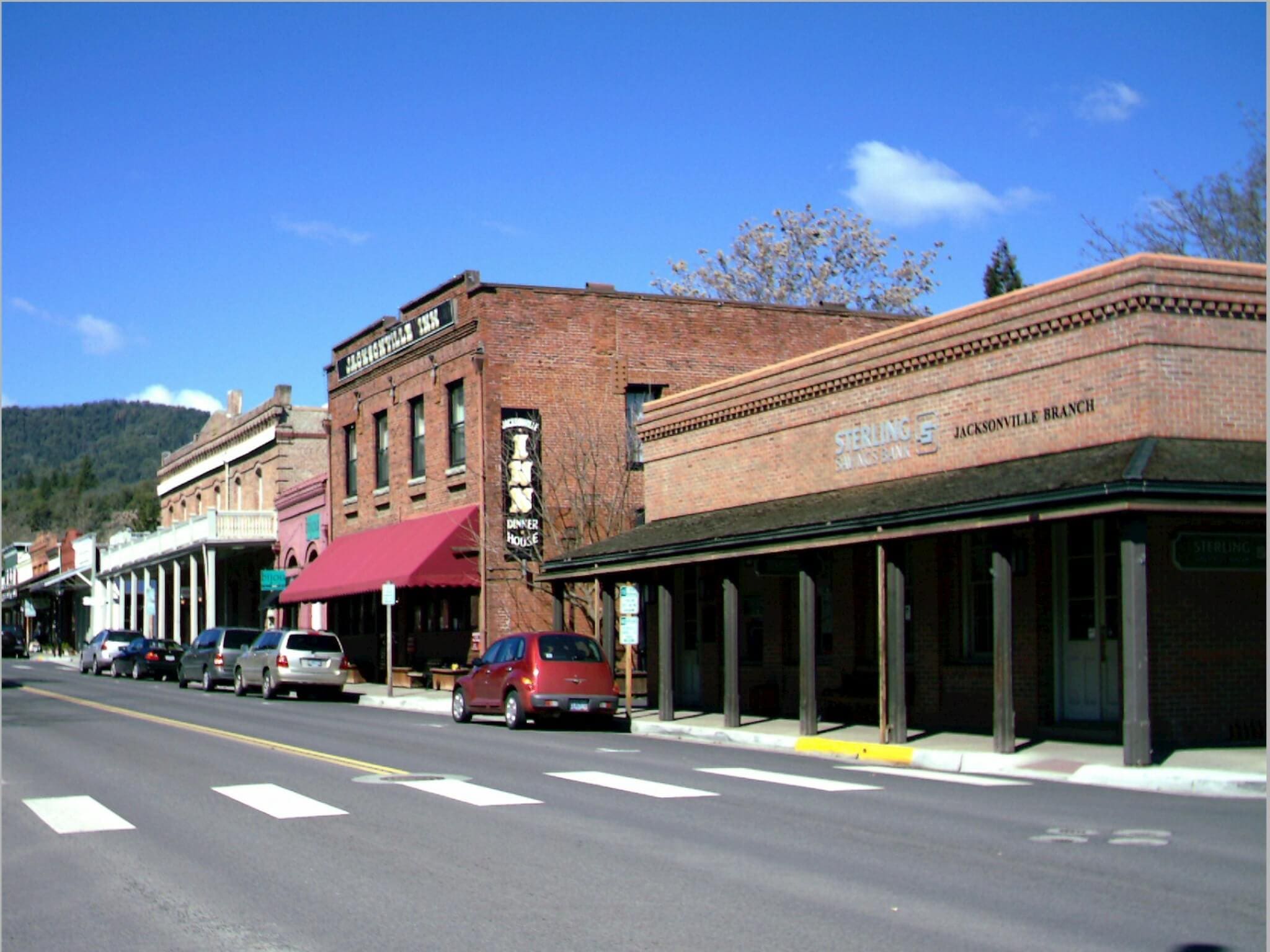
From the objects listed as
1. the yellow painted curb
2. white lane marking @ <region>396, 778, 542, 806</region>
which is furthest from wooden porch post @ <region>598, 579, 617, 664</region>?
white lane marking @ <region>396, 778, 542, 806</region>

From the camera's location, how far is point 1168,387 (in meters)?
18.6

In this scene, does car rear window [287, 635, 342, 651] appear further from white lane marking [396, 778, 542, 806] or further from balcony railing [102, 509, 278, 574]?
white lane marking [396, 778, 542, 806]

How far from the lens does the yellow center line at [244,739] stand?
1817cm

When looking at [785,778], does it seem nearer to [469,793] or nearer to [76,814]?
[469,793]

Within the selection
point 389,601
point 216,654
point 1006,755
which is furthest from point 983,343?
point 216,654

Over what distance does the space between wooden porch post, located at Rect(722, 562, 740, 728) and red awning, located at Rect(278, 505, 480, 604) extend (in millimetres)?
12481

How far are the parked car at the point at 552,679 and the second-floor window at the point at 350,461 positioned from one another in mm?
20932

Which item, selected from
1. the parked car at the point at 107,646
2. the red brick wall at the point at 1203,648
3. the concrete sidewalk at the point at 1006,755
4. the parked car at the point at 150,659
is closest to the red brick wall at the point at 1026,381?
the red brick wall at the point at 1203,648

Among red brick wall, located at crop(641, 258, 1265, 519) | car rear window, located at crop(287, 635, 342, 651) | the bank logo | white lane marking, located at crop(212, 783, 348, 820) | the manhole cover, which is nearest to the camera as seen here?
Answer: white lane marking, located at crop(212, 783, 348, 820)

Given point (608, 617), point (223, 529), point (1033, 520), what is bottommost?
point (608, 617)

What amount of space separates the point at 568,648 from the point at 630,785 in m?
8.87

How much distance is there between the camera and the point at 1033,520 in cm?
1764

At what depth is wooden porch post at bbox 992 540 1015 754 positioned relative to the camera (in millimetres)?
18500

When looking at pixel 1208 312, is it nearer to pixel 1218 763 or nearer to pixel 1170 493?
pixel 1170 493
